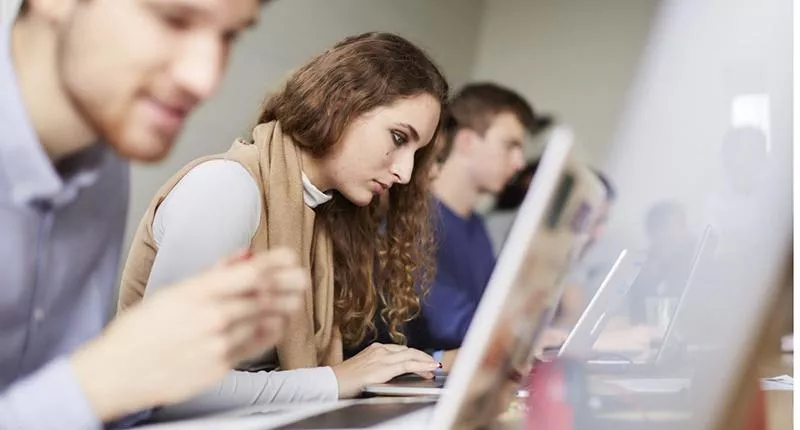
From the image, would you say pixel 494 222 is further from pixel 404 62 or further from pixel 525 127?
pixel 404 62

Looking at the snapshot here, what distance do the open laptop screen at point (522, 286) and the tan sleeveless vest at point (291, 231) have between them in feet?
1.11

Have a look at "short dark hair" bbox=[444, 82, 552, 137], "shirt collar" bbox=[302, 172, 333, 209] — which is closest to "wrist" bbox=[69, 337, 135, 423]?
"shirt collar" bbox=[302, 172, 333, 209]

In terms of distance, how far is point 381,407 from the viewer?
3.77ft

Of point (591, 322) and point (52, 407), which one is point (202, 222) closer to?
point (52, 407)

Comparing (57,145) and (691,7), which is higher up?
(691,7)

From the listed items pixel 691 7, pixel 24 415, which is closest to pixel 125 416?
pixel 24 415

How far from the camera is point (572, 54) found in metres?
1.67

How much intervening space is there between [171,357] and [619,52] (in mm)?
1095

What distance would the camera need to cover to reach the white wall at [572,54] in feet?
5.33

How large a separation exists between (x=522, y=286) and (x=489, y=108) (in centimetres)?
91

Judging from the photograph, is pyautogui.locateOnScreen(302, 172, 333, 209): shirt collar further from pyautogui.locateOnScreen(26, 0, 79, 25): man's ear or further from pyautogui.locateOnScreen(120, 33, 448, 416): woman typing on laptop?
pyautogui.locateOnScreen(26, 0, 79, 25): man's ear

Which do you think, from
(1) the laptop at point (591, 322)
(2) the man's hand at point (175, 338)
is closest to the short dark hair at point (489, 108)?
(1) the laptop at point (591, 322)

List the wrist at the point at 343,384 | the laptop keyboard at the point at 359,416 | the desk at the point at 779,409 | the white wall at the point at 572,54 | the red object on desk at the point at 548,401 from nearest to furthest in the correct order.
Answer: the laptop keyboard at the point at 359,416, the red object on desk at the point at 548,401, the wrist at the point at 343,384, the desk at the point at 779,409, the white wall at the point at 572,54

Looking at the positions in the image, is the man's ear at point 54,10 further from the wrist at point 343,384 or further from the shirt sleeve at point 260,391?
the wrist at point 343,384
